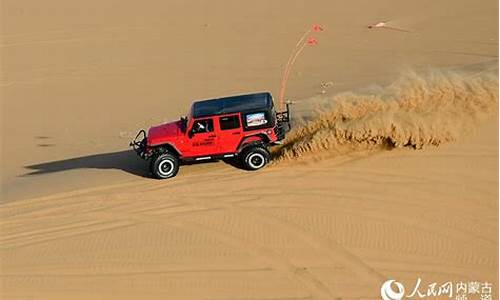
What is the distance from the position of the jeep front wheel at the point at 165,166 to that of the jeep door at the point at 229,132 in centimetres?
81

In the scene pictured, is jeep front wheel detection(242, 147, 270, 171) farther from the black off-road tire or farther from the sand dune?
the sand dune

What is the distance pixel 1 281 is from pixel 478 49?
14.8 metres

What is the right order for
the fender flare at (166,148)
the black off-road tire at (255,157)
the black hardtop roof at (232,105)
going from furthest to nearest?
the fender flare at (166,148)
the black hardtop roof at (232,105)
the black off-road tire at (255,157)

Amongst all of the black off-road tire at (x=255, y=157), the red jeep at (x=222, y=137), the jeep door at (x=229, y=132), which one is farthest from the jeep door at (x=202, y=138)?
the black off-road tire at (x=255, y=157)

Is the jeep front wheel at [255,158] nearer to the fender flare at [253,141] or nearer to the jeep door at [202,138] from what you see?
the fender flare at [253,141]

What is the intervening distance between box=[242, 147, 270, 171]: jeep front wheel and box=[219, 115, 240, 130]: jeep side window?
0.46 m

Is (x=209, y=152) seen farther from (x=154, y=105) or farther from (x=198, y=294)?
(x=154, y=105)

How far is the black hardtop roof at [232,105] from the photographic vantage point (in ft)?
38.1

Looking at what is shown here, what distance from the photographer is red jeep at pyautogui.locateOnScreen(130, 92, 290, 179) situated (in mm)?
11508

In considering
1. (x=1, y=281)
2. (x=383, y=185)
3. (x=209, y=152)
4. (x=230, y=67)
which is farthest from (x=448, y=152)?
(x=230, y=67)

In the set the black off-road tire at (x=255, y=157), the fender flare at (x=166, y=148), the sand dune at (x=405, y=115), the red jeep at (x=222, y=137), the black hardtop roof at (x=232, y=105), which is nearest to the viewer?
the sand dune at (x=405, y=115)

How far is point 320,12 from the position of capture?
24875mm

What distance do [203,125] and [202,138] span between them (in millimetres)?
210

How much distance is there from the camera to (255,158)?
37.6ft
